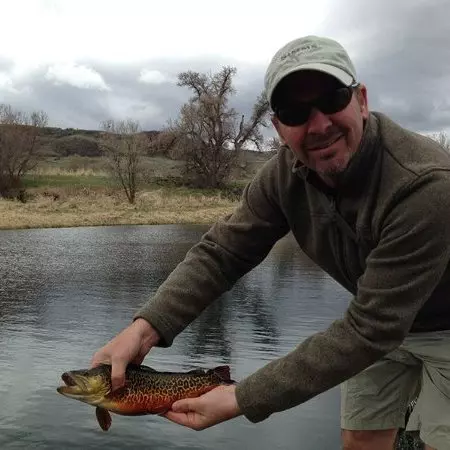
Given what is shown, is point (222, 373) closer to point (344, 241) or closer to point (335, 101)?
point (344, 241)

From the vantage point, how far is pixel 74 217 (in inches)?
1575

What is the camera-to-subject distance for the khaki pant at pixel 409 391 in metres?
3.21

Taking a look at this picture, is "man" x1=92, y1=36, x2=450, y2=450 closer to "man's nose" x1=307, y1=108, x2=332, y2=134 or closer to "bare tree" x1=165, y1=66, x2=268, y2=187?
"man's nose" x1=307, y1=108, x2=332, y2=134

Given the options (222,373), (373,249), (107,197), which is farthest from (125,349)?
(107,197)

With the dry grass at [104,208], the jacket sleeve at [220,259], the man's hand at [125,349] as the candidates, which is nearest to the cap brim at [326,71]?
the jacket sleeve at [220,259]

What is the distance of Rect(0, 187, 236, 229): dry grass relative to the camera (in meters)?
38.8

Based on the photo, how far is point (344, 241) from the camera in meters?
2.95

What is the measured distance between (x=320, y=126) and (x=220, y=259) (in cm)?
115

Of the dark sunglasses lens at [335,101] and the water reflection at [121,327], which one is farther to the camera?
the water reflection at [121,327]

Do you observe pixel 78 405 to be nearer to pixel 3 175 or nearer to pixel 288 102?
pixel 288 102

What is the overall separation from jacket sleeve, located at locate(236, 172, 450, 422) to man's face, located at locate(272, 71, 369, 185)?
331mm

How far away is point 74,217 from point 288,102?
38.8 metres

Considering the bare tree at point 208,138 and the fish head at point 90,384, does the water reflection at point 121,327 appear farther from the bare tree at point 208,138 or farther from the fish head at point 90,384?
the bare tree at point 208,138

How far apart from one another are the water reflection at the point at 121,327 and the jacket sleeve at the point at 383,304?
4315 mm
